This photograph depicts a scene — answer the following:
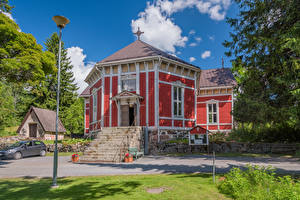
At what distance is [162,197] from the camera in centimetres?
580

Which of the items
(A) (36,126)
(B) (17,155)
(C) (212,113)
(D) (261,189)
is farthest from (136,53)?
(A) (36,126)

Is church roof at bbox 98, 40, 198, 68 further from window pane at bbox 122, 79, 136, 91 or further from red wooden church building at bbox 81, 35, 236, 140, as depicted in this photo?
window pane at bbox 122, 79, 136, 91

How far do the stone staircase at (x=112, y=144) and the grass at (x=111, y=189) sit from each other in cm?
590

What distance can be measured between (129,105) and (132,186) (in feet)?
42.6

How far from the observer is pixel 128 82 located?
19.9 m

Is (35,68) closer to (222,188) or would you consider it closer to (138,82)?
(138,82)

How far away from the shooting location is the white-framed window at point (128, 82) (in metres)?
19.7

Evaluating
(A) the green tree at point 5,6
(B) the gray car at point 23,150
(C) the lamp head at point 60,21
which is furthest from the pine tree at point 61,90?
(C) the lamp head at point 60,21

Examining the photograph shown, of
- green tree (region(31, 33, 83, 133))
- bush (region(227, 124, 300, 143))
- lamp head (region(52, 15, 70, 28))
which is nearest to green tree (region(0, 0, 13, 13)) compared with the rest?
lamp head (region(52, 15, 70, 28))

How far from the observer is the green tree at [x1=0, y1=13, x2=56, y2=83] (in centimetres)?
1159

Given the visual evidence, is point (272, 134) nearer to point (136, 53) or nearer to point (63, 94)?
point (136, 53)

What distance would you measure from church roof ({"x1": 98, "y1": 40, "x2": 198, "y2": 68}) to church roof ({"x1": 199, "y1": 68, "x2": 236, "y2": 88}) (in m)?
9.55

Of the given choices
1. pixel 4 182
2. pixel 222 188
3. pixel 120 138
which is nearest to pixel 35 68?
pixel 4 182

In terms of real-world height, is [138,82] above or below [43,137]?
above
